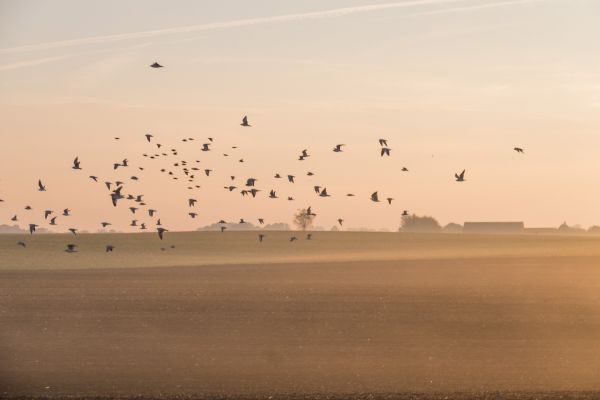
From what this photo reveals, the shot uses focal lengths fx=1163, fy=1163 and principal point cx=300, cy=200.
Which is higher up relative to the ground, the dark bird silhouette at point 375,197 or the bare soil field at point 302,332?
the dark bird silhouette at point 375,197

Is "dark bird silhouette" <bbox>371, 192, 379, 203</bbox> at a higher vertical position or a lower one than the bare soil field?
higher

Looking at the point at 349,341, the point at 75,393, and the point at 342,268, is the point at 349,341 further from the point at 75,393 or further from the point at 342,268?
the point at 342,268

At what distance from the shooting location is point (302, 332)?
38.0 m

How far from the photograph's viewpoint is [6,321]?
4116cm

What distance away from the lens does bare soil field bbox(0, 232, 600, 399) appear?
28.2 m

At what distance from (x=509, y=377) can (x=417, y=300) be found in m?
18.5

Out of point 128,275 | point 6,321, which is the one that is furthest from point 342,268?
point 6,321

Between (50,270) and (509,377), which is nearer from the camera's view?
(509,377)

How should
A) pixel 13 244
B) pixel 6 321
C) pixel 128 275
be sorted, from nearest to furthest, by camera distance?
pixel 6 321 → pixel 128 275 → pixel 13 244

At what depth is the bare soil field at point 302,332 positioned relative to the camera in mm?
28219

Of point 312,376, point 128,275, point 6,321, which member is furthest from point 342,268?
point 312,376

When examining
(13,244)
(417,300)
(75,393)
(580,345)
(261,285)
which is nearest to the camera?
(75,393)

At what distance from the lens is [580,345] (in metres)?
35.6

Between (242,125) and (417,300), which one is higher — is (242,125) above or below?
above
